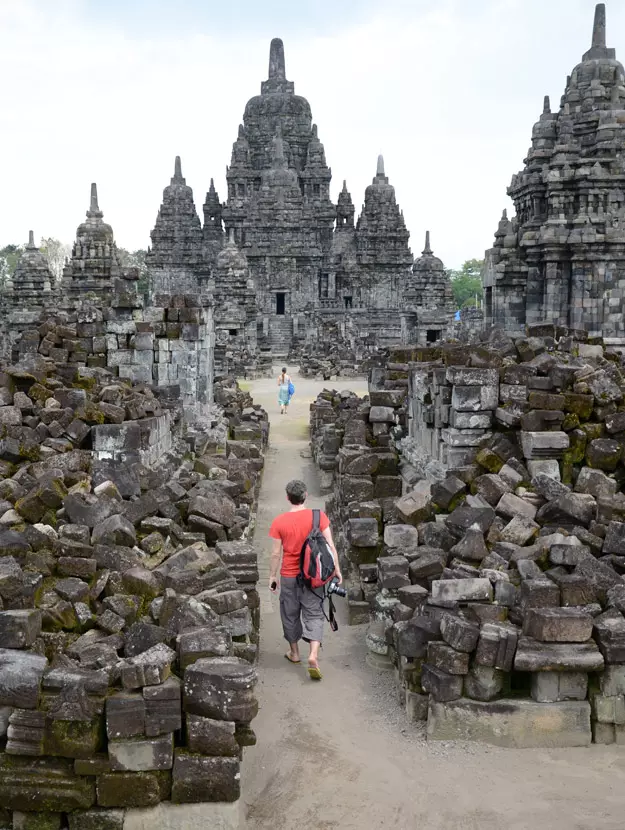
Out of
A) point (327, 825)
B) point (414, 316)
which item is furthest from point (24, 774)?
point (414, 316)

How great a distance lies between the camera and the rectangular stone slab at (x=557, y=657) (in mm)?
4816

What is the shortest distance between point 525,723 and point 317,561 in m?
1.69

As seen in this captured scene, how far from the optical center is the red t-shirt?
5977 mm

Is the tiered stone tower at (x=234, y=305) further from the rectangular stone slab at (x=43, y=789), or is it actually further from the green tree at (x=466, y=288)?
the green tree at (x=466, y=288)

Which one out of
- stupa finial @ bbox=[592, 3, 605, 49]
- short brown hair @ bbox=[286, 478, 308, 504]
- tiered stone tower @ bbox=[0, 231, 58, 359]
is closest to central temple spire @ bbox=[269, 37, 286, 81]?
tiered stone tower @ bbox=[0, 231, 58, 359]

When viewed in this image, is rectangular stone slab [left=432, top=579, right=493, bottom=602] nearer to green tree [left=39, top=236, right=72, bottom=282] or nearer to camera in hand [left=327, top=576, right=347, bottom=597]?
camera in hand [left=327, top=576, right=347, bottom=597]

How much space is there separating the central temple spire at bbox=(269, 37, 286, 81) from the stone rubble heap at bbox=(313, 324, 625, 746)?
42.9 m

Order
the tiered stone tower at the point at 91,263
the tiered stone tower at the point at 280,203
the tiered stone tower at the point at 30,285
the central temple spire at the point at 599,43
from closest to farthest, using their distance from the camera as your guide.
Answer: the central temple spire at the point at 599,43 → the tiered stone tower at the point at 91,263 → the tiered stone tower at the point at 30,285 → the tiered stone tower at the point at 280,203

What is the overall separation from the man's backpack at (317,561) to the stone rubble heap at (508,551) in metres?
0.52

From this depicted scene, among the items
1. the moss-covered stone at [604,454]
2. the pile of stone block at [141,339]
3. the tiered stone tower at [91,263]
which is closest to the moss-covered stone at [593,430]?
the moss-covered stone at [604,454]

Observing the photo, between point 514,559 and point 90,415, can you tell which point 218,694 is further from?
point 90,415

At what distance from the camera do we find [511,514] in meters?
6.41

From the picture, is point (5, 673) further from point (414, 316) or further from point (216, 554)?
point (414, 316)

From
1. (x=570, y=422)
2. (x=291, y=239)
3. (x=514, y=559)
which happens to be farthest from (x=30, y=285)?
(x=514, y=559)
